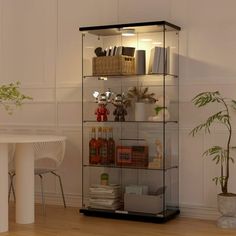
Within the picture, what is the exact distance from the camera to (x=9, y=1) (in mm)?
6582

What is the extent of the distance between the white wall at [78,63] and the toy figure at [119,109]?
0.60 meters

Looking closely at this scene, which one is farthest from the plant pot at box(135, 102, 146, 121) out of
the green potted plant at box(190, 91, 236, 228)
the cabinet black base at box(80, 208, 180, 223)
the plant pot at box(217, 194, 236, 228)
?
the plant pot at box(217, 194, 236, 228)

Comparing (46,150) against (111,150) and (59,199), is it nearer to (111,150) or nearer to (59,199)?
(59,199)

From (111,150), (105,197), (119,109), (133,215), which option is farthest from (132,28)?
(133,215)

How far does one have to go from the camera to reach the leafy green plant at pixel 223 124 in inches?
203

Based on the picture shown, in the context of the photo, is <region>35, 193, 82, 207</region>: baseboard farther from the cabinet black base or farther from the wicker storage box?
the wicker storage box

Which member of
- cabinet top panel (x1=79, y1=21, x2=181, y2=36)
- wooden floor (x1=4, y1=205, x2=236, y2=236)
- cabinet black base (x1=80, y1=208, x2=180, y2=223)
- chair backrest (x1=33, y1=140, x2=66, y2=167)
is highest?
cabinet top panel (x1=79, y1=21, x2=181, y2=36)

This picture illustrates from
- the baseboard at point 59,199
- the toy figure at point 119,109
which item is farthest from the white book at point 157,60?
the baseboard at point 59,199

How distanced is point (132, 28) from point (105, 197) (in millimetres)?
1764

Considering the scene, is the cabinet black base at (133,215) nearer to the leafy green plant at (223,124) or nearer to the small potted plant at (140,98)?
the leafy green plant at (223,124)

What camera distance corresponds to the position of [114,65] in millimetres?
5496

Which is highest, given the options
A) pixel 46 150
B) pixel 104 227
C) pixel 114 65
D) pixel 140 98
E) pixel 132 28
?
pixel 132 28

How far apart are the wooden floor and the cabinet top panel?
194 cm

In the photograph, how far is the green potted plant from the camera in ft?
16.7
